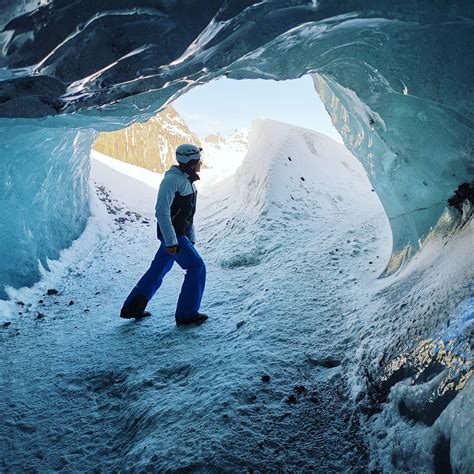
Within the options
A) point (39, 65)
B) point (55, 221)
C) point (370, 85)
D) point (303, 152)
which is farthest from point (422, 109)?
point (303, 152)

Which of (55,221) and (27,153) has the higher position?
(27,153)

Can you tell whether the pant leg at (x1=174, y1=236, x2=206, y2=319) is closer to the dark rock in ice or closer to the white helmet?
the white helmet

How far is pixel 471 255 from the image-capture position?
2236 millimetres

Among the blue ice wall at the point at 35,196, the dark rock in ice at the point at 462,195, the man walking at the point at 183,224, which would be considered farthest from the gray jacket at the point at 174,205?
the dark rock in ice at the point at 462,195

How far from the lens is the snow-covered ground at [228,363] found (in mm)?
1930

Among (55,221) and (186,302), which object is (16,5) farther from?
(55,221)

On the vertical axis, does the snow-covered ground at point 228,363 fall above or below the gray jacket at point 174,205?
below

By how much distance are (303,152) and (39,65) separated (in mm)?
8245

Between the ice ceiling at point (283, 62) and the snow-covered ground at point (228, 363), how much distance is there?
2.85 feet

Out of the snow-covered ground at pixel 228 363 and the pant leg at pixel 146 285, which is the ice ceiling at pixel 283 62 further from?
the pant leg at pixel 146 285

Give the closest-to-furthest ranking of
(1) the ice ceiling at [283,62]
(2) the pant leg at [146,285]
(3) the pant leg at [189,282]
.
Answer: (1) the ice ceiling at [283,62] < (3) the pant leg at [189,282] < (2) the pant leg at [146,285]

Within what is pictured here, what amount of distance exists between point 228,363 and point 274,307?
3.45ft

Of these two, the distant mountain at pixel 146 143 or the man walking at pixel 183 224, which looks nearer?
the man walking at pixel 183 224

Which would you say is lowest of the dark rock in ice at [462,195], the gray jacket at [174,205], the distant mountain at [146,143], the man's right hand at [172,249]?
the dark rock in ice at [462,195]
